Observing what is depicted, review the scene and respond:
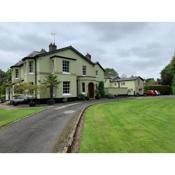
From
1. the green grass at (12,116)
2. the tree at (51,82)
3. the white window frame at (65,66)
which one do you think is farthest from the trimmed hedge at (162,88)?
the green grass at (12,116)

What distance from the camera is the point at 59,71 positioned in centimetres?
3125

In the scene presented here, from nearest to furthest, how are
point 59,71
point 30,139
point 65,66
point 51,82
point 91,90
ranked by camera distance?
point 30,139
point 51,82
point 59,71
point 65,66
point 91,90

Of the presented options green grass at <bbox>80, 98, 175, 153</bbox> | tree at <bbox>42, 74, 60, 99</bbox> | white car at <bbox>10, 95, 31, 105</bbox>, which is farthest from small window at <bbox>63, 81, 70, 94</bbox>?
green grass at <bbox>80, 98, 175, 153</bbox>

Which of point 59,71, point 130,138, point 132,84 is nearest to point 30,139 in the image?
point 130,138

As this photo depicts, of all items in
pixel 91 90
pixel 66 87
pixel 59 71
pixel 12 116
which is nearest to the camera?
pixel 12 116

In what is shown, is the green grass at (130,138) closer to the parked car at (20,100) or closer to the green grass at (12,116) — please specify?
the green grass at (12,116)

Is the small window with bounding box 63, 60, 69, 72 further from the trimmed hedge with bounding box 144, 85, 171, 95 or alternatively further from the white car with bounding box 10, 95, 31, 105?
the trimmed hedge with bounding box 144, 85, 171, 95

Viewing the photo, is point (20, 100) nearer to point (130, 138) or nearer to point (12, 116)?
point (12, 116)

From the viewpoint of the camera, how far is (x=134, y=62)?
26.7 metres
